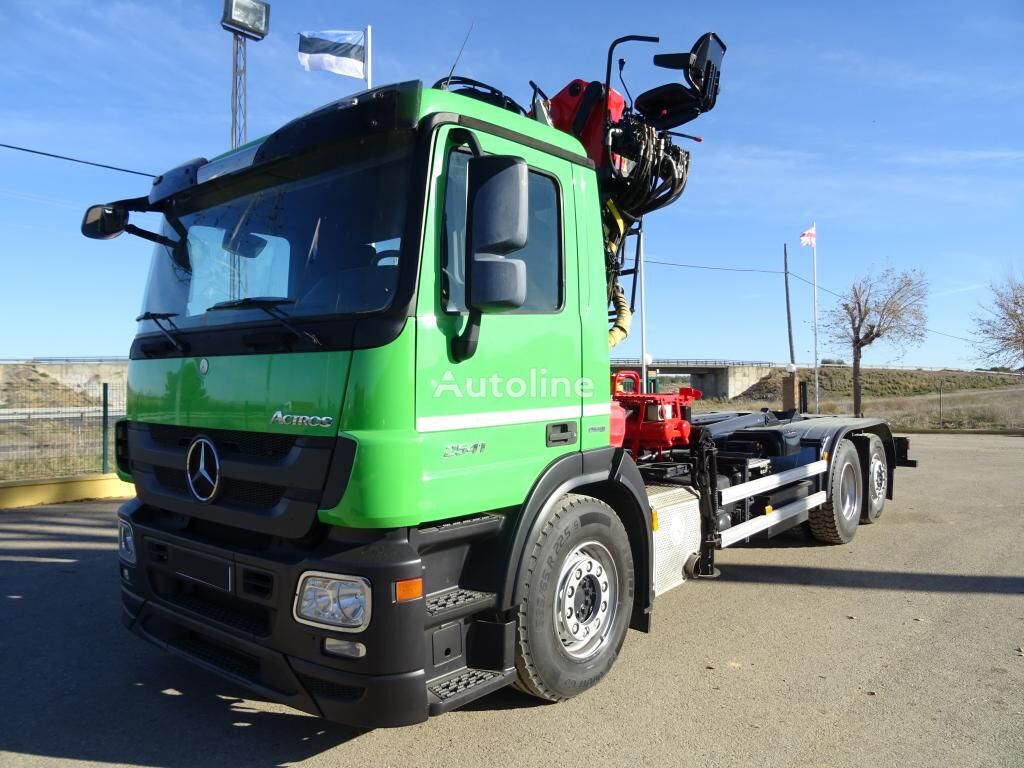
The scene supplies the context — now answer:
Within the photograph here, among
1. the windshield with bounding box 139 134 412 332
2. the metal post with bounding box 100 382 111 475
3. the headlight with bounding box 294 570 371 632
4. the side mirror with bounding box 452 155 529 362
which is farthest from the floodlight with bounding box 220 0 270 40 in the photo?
the headlight with bounding box 294 570 371 632

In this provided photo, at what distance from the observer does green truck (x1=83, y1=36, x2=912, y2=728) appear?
2.62 metres

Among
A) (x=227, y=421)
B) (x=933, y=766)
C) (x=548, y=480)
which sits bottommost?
(x=933, y=766)

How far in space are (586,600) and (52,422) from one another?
9520mm

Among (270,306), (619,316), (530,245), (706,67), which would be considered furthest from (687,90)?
(270,306)

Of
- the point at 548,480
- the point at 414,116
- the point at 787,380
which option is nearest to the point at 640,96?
the point at 414,116

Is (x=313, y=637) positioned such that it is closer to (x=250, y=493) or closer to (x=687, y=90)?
(x=250, y=493)

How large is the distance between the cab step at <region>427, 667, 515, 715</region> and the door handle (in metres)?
1.04

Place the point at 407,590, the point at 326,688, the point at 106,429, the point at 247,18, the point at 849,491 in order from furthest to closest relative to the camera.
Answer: the point at 247,18 → the point at 106,429 → the point at 849,491 → the point at 326,688 → the point at 407,590

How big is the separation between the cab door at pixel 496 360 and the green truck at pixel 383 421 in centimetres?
1

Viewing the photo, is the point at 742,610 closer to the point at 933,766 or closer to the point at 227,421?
the point at 933,766

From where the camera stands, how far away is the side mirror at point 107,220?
13.0 ft

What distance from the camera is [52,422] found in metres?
10.1

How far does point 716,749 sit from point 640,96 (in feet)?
14.4

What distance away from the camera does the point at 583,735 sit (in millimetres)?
3207
